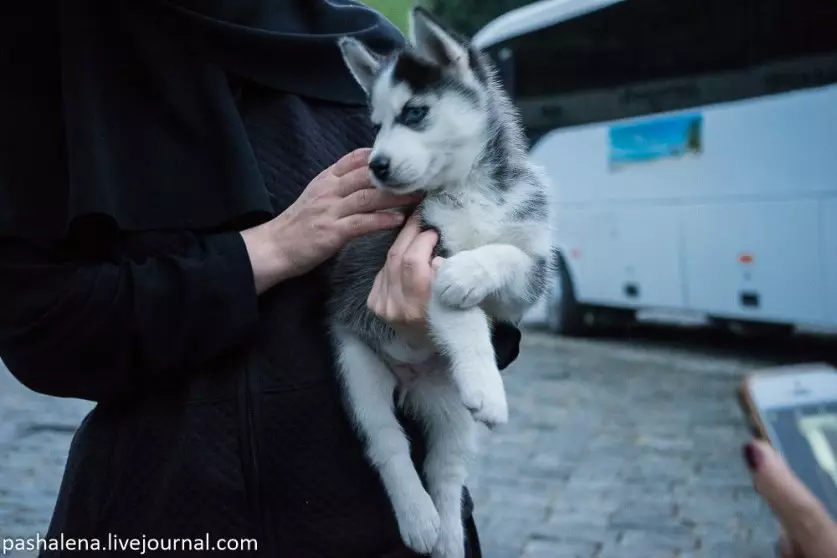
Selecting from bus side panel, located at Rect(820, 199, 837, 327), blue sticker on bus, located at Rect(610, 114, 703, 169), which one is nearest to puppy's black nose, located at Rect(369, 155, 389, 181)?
bus side panel, located at Rect(820, 199, 837, 327)

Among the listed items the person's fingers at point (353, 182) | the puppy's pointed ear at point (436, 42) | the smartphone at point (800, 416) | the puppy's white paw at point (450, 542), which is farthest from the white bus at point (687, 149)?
the smartphone at point (800, 416)

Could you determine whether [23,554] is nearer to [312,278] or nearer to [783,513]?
[312,278]

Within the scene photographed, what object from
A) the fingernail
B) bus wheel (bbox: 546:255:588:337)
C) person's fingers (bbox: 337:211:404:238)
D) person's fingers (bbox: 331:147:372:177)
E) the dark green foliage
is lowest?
bus wheel (bbox: 546:255:588:337)

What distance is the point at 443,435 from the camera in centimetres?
220

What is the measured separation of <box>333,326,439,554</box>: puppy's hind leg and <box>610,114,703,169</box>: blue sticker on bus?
328 inches

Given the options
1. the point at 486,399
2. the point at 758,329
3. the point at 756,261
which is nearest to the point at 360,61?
the point at 486,399

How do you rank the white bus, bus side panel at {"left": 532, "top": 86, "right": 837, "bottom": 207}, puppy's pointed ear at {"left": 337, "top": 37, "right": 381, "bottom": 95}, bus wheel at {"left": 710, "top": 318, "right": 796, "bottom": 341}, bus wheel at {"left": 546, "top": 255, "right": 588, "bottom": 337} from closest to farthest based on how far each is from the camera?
puppy's pointed ear at {"left": 337, "top": 37, "right": 381, "bottom": 95}, bus side panel at {"left": 532, "top": 86, "right": 837, "bottom": 207}, the white bus, bus wheel at {"left": 710, "top": 318, "right": 796, "bottom": 341}, bus wheel at {"left": 546, "top": 255, "right": 588, "bottom": 337}

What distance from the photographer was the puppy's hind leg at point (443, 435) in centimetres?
216

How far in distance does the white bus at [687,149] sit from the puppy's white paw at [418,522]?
7.46 m

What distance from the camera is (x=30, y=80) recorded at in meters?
1.61

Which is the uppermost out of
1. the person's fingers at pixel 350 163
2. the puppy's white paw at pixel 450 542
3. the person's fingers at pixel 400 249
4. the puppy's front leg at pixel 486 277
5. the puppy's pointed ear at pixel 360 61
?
the puppy's pointed ear at pixel 360 61

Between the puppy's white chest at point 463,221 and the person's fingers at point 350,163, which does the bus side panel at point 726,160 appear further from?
the person's fingers at point 350,163

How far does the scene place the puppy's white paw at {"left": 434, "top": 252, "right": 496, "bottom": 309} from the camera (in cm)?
186

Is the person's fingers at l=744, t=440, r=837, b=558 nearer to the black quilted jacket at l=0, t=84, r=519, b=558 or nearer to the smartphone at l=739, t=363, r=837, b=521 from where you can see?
the smartphone at l=739, t=363, r=837, b=521
